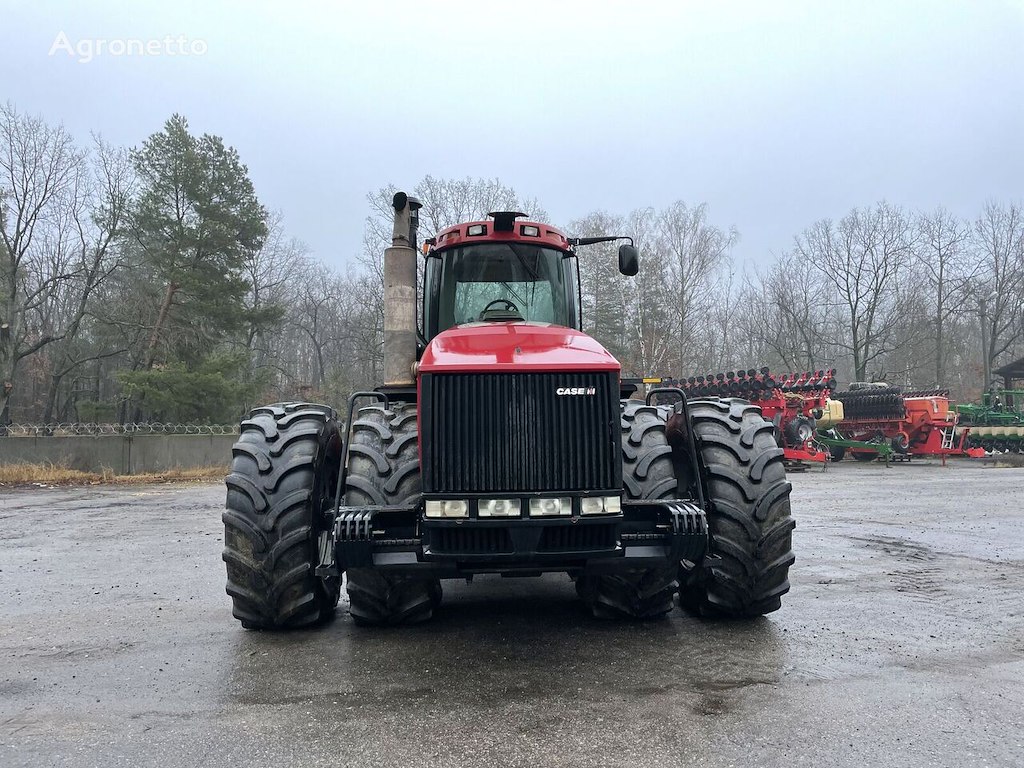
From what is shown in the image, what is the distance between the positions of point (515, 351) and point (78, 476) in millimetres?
18389

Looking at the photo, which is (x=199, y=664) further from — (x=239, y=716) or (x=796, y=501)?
(x=796, y=501)

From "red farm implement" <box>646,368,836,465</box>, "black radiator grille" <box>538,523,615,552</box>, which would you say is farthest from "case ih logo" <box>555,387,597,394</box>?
"red farm implement" <box>646,368,836,465</box>

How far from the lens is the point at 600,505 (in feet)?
12.3

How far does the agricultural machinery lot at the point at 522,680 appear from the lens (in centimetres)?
300

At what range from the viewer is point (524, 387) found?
12.5 feet

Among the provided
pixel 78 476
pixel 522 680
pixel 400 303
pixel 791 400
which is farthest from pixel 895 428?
pixel 522 680

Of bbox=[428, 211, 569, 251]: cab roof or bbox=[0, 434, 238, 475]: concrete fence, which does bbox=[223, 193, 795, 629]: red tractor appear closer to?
bbox=[428, 211, 569, 251]: cab roof

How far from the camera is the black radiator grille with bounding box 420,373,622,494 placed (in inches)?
147

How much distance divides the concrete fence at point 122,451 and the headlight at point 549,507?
18744mm

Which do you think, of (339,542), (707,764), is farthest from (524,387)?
(707,764)

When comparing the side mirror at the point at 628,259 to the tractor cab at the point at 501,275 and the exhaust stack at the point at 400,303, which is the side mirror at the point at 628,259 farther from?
the exhaust stack at the point at 400,303

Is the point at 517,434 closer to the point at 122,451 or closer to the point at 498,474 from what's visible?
the point at 498,474

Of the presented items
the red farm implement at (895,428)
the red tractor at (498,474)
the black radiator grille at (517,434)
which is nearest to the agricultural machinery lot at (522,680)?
the red tractor at (498,474)

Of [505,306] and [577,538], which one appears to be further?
[505,306]
